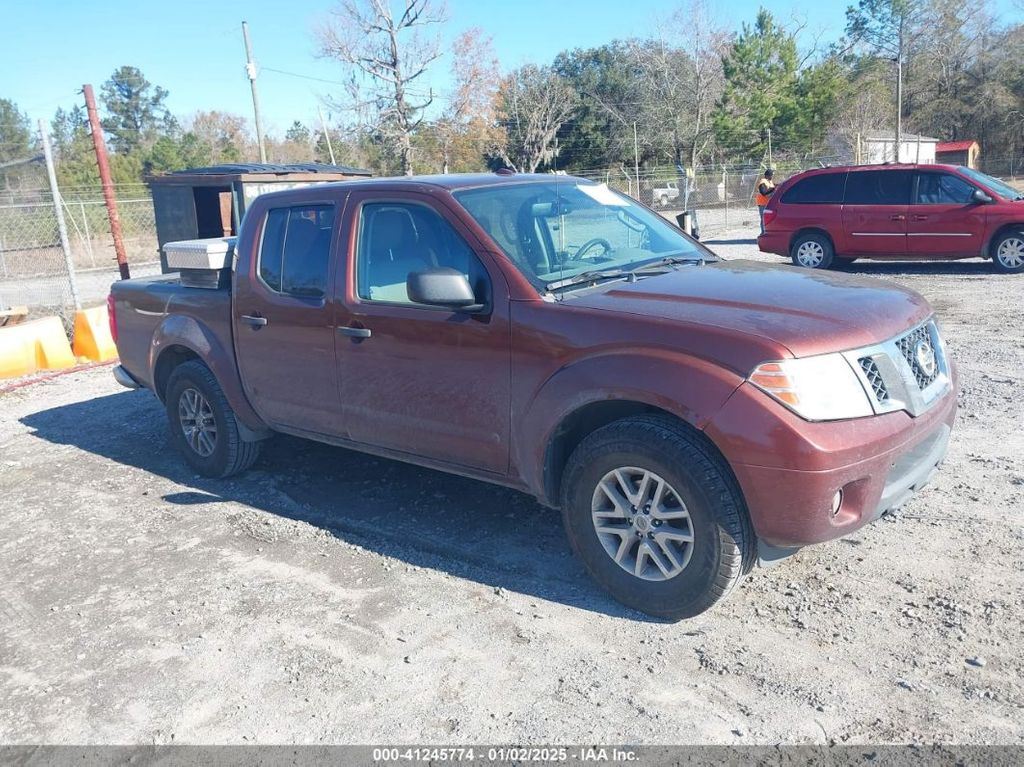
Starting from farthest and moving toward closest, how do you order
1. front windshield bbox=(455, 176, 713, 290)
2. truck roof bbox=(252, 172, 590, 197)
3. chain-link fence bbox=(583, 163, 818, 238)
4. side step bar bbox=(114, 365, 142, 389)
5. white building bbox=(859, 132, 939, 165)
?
1. white building bbox=(859, 132, 939, 165)
2. chain-link fence bbox=(583, 163, 818, 238)
3. side step bar bbox=(114, 365, 142, 389)
4. truck roof bbox=(252, 172, 590, 197)
5. front windshield bbox=(455, 176, 713, 290)

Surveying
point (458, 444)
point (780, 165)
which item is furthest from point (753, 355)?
point (780, 165)

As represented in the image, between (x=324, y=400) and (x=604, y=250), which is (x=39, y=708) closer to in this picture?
(x=324, y=400)

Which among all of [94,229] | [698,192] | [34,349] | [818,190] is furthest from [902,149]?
[34,349]

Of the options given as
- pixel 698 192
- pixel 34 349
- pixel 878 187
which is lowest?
pixel 34 349

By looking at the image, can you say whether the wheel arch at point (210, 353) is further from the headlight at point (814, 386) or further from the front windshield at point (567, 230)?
the headlight at point (814, 386)

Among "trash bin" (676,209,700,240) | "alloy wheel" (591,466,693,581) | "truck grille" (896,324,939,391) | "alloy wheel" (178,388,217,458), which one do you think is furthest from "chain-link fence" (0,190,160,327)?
"truck grille" (896,324,939,391)

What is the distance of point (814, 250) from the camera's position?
560 inches

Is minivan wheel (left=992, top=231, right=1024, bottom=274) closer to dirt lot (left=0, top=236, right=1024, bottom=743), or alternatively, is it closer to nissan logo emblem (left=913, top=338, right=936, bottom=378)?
dirt lot (left=0, top=236, right=1024, bottom=743)

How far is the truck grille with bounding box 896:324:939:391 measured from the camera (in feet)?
12.0

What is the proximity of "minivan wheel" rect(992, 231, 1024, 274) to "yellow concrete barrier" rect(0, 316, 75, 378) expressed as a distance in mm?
12905

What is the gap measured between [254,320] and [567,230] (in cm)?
205

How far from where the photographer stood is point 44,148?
10.8 m

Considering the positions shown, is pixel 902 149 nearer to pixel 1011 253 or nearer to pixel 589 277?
pixel 1011 253

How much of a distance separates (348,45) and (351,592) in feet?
108
